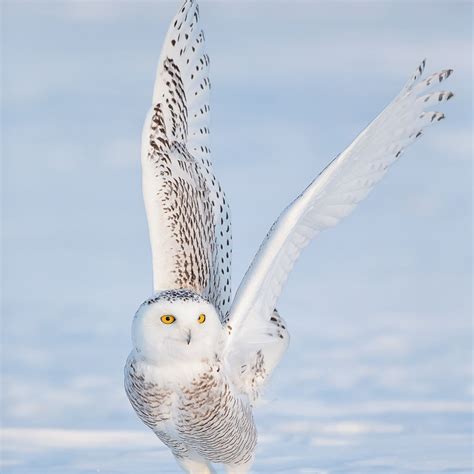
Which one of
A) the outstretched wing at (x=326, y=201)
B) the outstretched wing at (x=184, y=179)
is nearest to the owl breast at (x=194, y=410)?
the outstretched wing at (x=326, y=201)

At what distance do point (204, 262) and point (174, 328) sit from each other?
91 centimetres

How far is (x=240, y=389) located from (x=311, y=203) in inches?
36.0

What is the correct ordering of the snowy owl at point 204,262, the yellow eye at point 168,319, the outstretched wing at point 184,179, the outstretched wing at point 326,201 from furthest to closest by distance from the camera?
the outstretched wing at point 184,179
the outstretched wing at point 326,201
the snowy owl at point 204,262
the yellow eye at point 168,319

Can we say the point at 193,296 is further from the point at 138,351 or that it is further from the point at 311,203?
the point at 311,203

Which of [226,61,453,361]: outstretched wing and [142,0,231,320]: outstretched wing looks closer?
[226,61,453,361]: outstretched wing

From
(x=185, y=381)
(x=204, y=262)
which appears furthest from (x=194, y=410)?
(x=204, y=262)

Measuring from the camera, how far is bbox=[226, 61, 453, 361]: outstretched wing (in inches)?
189

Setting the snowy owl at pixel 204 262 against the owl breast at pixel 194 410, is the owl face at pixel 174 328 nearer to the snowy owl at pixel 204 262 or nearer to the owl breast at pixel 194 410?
the snowy owl at pixel 204 262

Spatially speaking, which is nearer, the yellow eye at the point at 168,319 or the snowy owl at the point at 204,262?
the yellow eye at the point at 168,319

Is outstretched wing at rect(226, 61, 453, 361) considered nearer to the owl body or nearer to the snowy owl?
the snowy owl

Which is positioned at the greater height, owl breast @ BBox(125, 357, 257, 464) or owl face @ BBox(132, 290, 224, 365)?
owl face @ BBox(132, 290, 224, 365)

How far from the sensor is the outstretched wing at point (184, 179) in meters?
5.19

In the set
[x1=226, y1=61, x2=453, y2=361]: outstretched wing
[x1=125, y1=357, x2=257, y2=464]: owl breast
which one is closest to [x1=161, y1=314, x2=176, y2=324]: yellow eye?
[x1=125, y1=357, x2=257, y2=464]: owl breast

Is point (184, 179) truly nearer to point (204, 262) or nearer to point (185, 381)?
point (204, 262)
